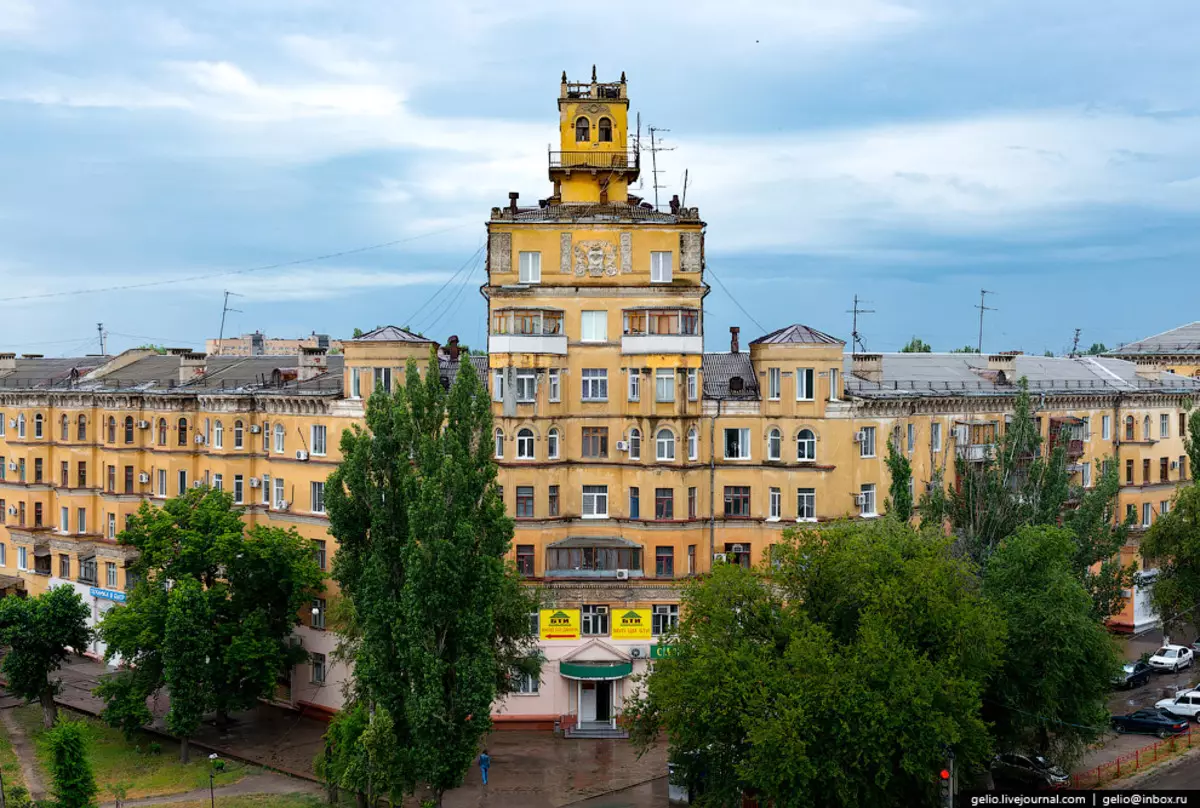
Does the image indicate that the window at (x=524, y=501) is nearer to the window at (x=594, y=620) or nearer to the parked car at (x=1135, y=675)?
the window at (x=594, y=620)

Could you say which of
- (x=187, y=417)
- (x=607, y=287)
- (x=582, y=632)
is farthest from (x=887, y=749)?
(x=187, y=417)

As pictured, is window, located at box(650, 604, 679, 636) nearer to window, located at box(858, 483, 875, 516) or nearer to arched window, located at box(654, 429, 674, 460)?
arched window, located at box(654, 429, 674, 460)

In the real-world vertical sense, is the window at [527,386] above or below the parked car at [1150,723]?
above

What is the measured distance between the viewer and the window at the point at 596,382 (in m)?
52.2

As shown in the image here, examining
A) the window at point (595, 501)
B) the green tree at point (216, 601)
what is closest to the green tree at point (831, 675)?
the window at point (595, 501)

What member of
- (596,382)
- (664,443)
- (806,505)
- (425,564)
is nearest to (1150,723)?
(806,505)

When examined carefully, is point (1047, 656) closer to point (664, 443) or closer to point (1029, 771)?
point (1029, 771)

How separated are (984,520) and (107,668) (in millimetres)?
43712

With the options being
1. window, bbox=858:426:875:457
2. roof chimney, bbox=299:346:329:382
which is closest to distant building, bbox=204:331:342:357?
roof chimney, bbox=299:346:329:382

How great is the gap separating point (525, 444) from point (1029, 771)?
76.9 feet

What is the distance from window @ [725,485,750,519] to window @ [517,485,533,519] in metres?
8.44

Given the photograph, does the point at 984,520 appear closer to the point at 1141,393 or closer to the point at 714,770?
the point at 714,770

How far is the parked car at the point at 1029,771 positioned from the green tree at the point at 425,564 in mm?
18678

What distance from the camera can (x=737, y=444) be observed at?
5241cm
